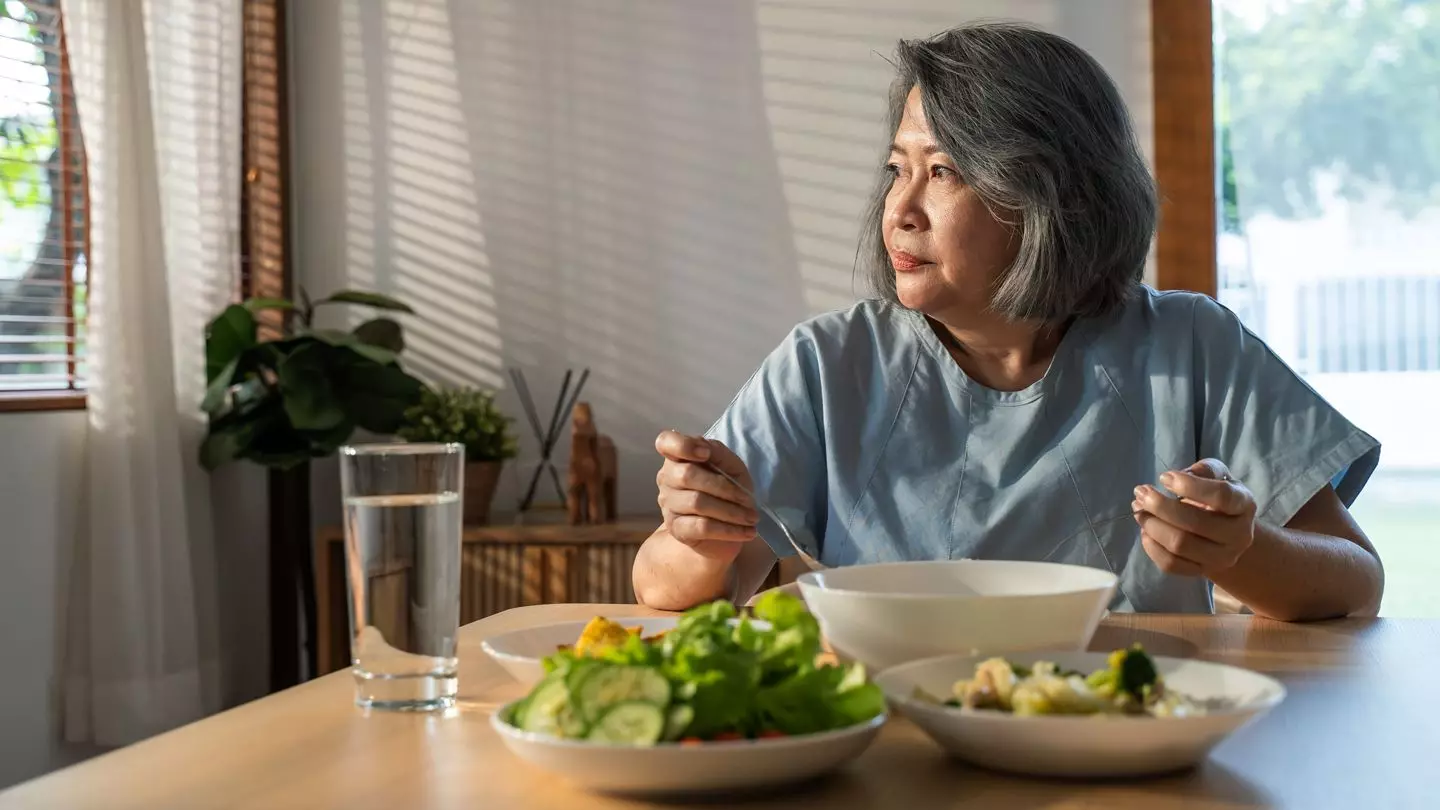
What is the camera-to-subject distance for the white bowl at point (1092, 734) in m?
0.69

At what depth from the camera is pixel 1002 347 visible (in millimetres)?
1713

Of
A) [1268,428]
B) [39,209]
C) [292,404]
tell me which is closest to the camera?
[1268,428]

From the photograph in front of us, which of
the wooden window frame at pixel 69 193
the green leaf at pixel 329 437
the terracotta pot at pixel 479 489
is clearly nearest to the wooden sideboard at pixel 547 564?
the terracotta pot at pixel 479 489

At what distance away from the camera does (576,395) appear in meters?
3.31

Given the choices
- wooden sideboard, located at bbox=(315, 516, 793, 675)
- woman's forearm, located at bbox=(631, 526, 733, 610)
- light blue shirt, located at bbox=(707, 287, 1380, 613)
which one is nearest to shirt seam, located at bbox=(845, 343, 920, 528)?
light blue shirt, located at bbox=(707, 287, 1380, 613)

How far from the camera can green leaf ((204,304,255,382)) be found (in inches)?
119

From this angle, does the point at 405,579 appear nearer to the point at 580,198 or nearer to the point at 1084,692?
the point at 1084,692

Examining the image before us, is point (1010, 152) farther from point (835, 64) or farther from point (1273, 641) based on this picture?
point (835, 64)

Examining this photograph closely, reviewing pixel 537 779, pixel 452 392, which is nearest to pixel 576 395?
pixel 452 392

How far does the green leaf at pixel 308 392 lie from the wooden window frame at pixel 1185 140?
69.6 inches

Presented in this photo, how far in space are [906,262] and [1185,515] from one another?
0.61 metres

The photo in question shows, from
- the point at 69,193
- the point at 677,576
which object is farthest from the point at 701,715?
the point at 69,193

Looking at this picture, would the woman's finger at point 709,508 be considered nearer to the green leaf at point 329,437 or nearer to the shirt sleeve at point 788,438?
the shirt sleeve at point 788,438

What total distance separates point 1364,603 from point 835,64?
2.13m
